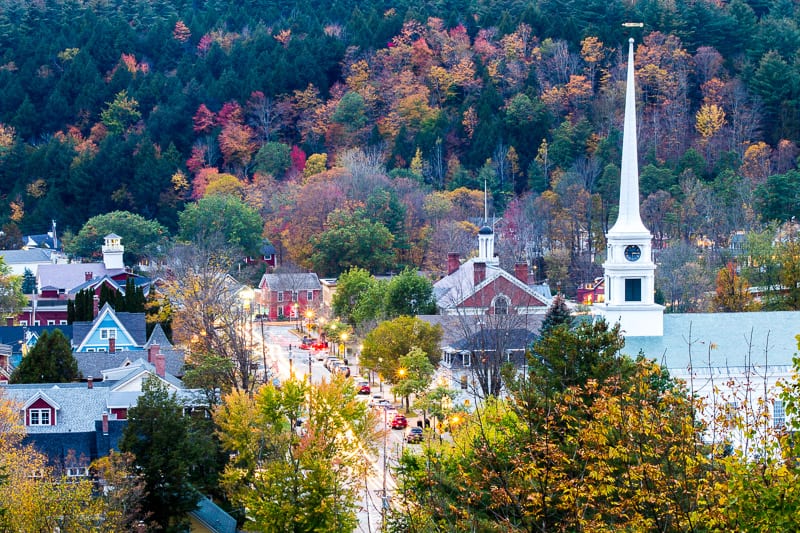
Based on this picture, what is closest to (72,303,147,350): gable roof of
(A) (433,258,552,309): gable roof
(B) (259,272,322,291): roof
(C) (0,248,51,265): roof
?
(A) (433,258,552,309): gable roof

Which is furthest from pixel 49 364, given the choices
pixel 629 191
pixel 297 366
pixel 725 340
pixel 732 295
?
pixel 732 295

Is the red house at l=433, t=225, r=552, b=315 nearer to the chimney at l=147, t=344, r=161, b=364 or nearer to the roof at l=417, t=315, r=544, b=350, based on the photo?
the roof at l=417, t=315, r=544, b=350

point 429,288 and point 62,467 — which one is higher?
point 429,288

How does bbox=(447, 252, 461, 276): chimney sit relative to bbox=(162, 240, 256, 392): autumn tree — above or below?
above

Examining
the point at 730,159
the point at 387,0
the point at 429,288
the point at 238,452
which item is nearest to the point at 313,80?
the point at 387,0

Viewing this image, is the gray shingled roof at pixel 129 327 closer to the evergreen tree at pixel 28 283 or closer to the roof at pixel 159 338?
the roof at pixel 159 338

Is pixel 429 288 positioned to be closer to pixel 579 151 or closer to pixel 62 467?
pixel 62 467
